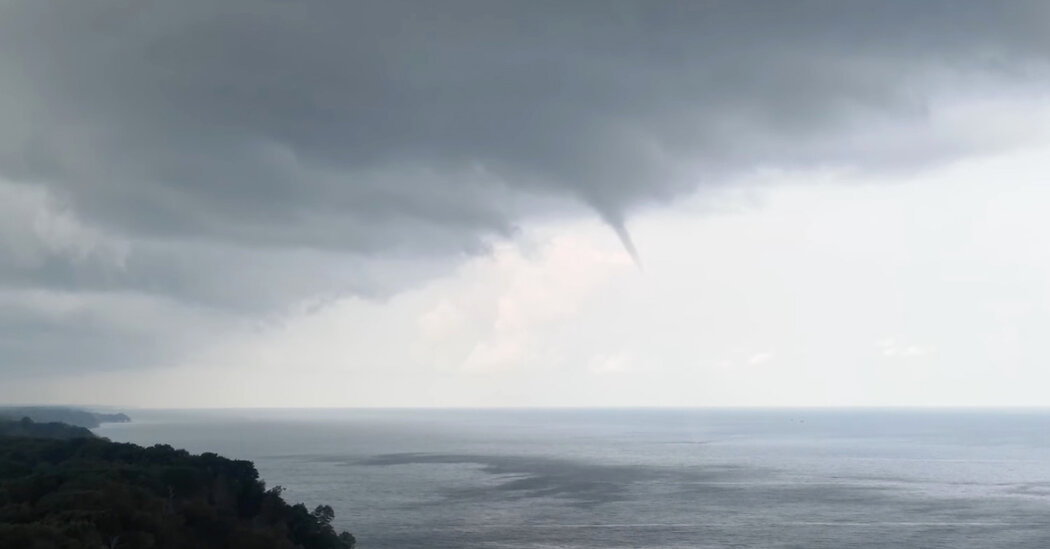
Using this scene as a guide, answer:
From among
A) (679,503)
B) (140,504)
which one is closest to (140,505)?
(140,504)

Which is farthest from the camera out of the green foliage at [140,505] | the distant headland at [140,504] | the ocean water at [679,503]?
the ocean water at [679,503]

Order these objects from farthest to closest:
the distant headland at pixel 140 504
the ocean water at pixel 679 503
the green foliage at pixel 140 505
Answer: the ocean water at pixel 679 503
the distant headland at pixel 140 504
the green foliage at pixel 140 505

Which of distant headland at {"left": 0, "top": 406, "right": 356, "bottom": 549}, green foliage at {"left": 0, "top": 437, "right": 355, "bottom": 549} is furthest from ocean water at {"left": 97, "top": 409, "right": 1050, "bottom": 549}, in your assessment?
green foliage at {"left": 0, "top": 437, "right": 355, "bottom": 549}

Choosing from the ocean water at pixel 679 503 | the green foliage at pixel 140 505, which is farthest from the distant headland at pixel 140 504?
the ocean water at pixel 679 503

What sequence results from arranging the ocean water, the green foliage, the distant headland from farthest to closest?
the ocean water, the distant headland, the green foliage

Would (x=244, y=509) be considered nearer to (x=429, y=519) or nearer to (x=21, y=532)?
(x=429, y=519)

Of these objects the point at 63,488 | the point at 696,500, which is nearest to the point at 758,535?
the point at 696,500

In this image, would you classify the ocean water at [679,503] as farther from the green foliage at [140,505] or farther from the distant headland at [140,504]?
the green foliage at [140,505]

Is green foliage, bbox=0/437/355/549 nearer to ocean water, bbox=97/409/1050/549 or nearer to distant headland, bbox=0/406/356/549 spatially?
distant headland, bbox=0/406/356/549
